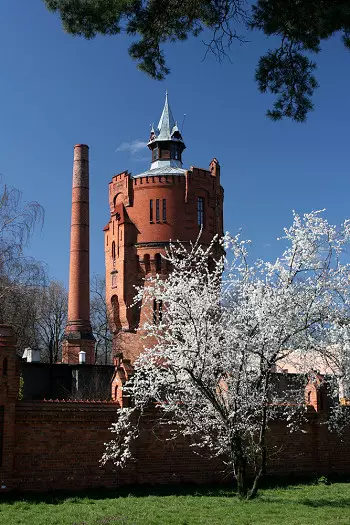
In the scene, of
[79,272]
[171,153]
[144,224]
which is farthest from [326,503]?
[171,153]

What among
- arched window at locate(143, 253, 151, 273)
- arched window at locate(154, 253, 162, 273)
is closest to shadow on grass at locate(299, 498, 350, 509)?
arched window at locate(154, 253, 162, 273)

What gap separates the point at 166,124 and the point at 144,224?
441 inches

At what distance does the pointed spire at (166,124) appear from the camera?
4647 cm

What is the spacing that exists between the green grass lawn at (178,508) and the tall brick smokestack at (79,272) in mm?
26385

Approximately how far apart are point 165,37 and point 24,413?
9215 mm

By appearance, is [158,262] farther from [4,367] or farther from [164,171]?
[4,367]

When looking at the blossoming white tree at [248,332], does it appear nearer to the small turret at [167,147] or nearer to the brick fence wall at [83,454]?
the brick fence wall at [83,454]

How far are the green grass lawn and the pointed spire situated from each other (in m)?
34.0

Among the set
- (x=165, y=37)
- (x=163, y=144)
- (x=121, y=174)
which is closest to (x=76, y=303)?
(x=121, y=174)

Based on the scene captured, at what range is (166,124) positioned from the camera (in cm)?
4738

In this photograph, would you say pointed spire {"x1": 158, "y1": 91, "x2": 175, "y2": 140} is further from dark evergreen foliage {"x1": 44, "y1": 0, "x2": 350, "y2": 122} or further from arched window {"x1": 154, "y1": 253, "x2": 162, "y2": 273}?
dark evergreen foliage {"x1": 44, "y1": 0, "x2": 350, "y2": 122}

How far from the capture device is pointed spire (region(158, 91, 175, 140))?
46.5m

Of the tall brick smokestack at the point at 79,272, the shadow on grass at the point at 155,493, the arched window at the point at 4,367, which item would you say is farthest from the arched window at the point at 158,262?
the arched window at the point at 4,367

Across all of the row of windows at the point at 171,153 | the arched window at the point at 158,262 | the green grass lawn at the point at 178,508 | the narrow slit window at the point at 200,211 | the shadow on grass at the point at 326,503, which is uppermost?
the row of windows at the point at 171,153
